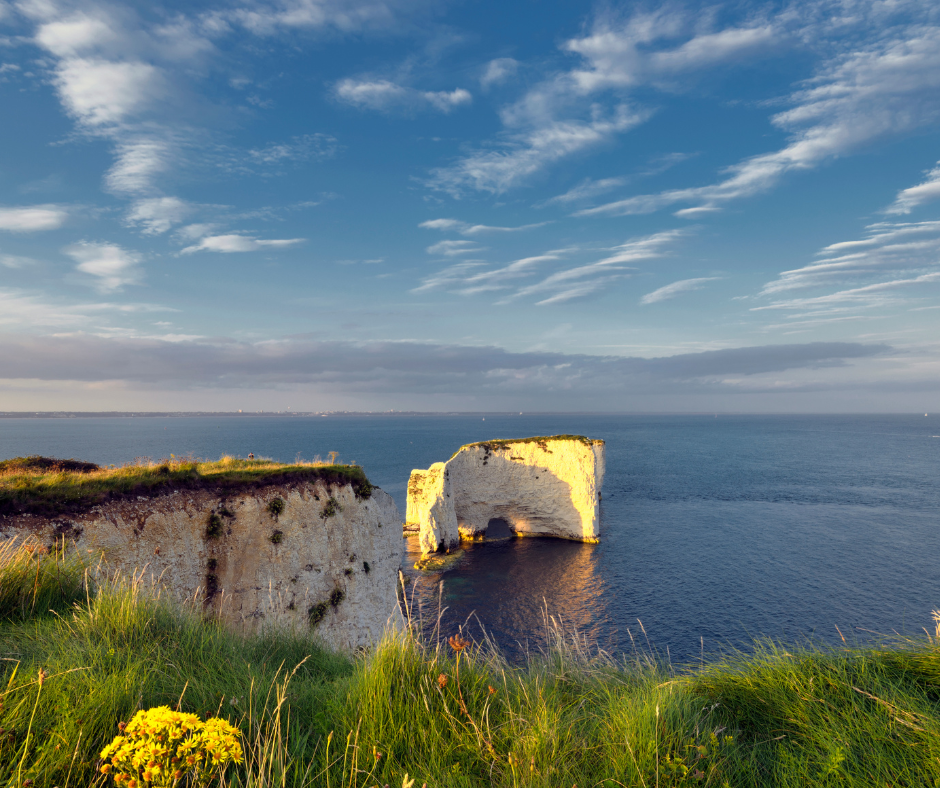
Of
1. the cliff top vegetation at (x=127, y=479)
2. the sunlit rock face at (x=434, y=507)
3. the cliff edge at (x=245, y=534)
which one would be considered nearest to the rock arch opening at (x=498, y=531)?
the sunlit rock face at (x=434, y=507)

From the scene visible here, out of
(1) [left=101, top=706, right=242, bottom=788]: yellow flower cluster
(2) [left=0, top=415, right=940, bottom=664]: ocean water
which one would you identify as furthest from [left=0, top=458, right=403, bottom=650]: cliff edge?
(1) [left=101, top=706, right=242, bottom=788]: yellow flower cluster

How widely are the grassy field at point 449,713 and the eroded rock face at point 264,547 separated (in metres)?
8.35

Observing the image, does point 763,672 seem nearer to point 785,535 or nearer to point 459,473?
point 459,473

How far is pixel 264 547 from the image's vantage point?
716 inches

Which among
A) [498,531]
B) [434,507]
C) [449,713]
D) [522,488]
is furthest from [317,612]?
[498,531]

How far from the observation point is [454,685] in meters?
4.96

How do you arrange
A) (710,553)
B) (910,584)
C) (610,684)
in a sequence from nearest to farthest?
(610,684) < (910,584) < (710,553)

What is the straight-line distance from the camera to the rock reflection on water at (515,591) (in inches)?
1158

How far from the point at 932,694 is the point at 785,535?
54.0m

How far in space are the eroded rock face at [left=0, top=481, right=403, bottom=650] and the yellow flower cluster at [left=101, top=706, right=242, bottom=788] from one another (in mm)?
10820

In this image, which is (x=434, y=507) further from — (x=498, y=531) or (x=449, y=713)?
(x=449, y=713)

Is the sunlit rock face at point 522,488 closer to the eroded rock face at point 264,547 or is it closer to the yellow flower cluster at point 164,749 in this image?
Answer: the eroded rock face at point 264,547

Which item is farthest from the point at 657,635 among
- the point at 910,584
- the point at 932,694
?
the point at 932,694

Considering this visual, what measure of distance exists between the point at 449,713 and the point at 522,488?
49.3 meters
